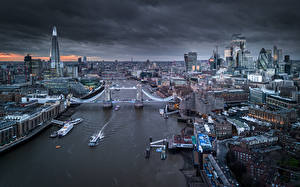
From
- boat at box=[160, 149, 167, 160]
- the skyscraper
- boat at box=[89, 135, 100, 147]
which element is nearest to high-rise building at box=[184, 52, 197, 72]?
the skyscraper

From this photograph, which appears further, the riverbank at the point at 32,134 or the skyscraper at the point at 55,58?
the skyscraper at the point at 55,58

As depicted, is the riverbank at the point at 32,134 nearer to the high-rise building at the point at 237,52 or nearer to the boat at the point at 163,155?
the boat at the point at 163,155

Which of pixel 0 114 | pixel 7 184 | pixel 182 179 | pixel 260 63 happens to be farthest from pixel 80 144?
pixel 260 63

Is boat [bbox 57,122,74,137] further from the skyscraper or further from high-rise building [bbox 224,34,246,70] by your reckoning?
high-rise building [bbox 224,34,246,70]

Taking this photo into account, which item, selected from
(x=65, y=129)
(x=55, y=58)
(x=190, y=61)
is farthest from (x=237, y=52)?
(x=65, y=129)

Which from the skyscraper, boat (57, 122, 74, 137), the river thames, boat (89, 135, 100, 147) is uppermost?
the skyscraper

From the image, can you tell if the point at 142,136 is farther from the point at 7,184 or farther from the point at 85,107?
the point at 85,107

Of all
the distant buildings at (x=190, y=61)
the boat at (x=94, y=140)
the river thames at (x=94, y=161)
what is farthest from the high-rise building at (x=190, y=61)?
the boat at (x=94, y=140)

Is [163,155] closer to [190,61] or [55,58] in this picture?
[55,58]
